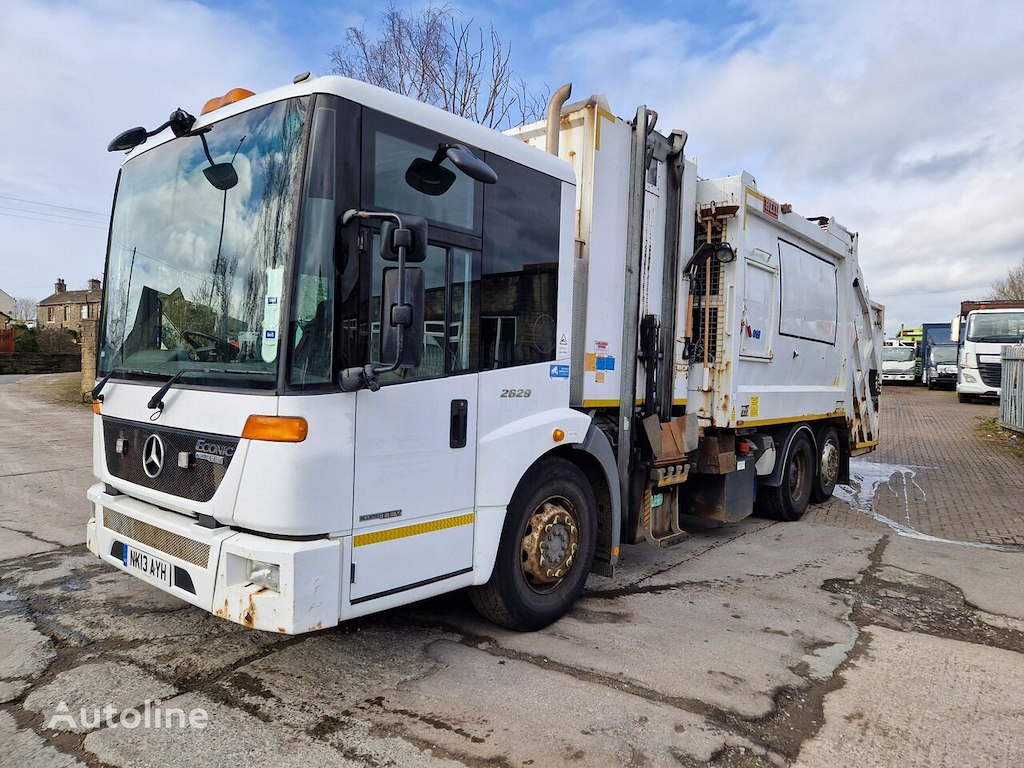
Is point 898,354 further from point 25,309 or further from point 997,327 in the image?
point 25,309

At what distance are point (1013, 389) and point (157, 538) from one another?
695 inches

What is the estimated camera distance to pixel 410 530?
336cm

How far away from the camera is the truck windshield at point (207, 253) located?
3061 millimetres

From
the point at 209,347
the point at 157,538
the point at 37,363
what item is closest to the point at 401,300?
the point at 209,347

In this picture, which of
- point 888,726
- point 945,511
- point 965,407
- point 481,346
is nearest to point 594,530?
point 481,346

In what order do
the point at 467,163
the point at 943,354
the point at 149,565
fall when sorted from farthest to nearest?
the point at 943,354
the point at 149,565
the point at 467,163

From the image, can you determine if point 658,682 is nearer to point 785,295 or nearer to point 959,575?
point 959,575

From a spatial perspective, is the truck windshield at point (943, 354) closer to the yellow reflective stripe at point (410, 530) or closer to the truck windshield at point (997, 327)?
the truck windshield at point (997, 327)

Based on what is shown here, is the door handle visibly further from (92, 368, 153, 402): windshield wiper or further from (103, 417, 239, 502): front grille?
(92, 368, 153, 402): windshield wiper

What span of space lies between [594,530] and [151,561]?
253 cm

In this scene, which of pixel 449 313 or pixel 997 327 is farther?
pixel 997 327

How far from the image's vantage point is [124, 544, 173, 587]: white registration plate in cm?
335

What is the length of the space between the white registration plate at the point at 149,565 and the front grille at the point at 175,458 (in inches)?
13.4

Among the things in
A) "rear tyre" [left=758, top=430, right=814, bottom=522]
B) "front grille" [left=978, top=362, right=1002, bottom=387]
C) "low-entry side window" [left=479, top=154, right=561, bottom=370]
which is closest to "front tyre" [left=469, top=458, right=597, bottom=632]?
"low-entry side window" [left=479, top=154, right=561, bottom=370]
